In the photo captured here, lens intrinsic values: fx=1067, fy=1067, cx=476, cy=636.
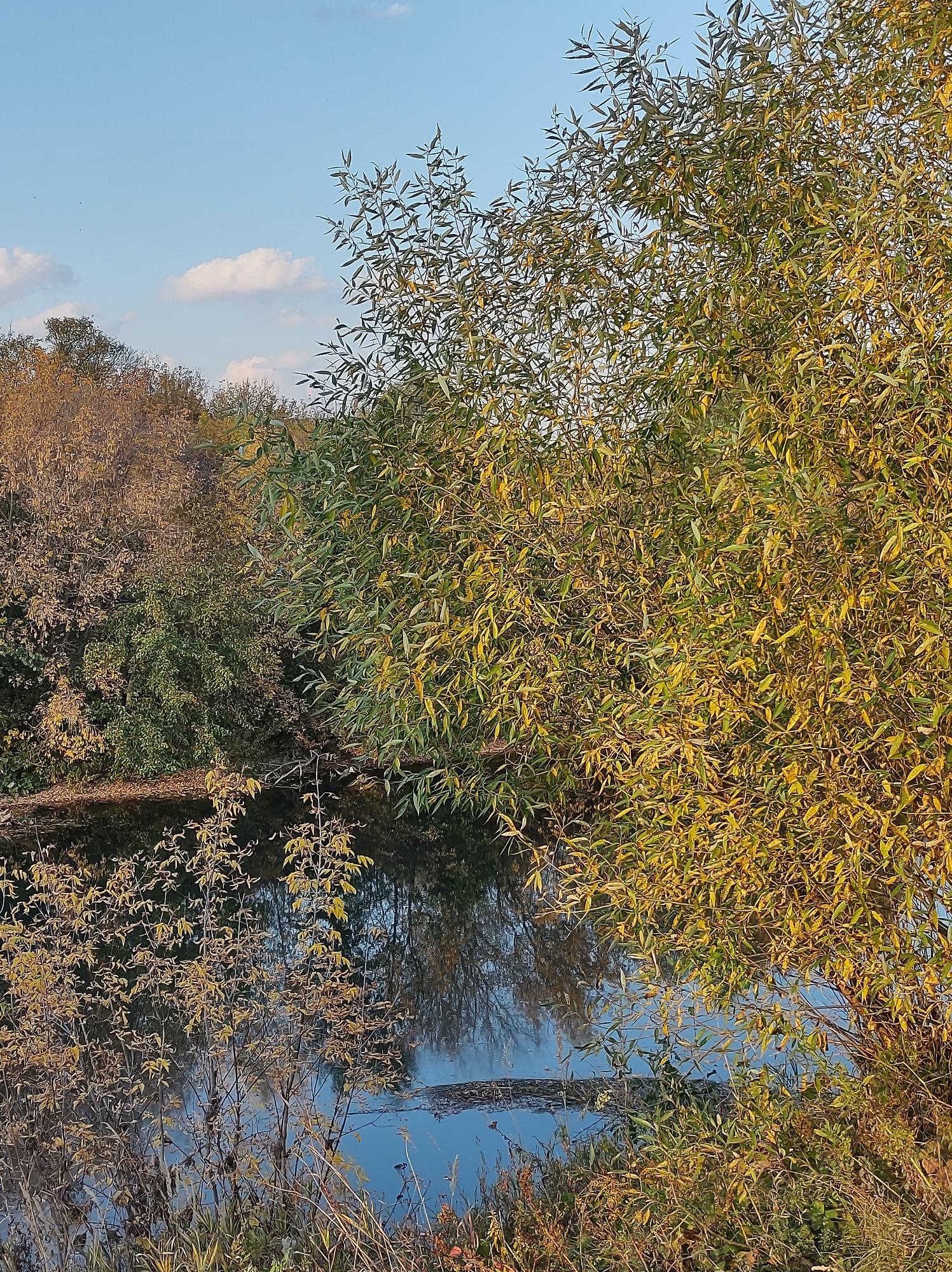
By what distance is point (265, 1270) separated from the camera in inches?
141

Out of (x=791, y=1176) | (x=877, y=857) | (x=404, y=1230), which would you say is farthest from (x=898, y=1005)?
(x=404, y=1230)

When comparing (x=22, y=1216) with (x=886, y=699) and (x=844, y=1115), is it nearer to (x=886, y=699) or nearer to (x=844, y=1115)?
(x=844, y=1115)

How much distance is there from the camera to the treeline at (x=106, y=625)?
14.1 meters

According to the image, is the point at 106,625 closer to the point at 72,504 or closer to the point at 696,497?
the point at 72,504

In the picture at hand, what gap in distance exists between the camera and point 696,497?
3.26m

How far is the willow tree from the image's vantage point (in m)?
2.85

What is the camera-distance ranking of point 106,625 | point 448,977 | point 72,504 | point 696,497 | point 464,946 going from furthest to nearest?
point 106,625 < point 72,504 < point 464,946 < point 448,977 < point 696,497

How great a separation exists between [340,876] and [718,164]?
2997 mm

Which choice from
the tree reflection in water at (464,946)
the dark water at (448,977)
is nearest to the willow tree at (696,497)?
the dark water at (448,977)

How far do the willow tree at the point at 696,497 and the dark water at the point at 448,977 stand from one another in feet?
3.32

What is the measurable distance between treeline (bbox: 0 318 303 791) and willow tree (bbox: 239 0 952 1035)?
10683 millimetres

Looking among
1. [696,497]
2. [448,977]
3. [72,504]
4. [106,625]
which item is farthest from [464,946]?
[72,504]

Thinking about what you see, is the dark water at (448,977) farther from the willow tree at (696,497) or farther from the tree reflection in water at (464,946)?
the willow tree at (696,497)

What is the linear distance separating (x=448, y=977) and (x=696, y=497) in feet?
19.0
